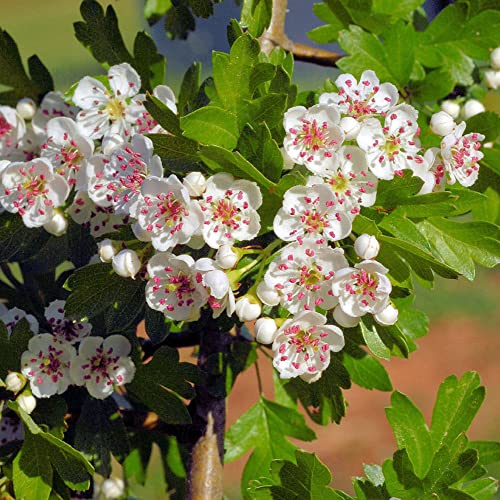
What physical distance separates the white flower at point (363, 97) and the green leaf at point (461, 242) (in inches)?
4.6

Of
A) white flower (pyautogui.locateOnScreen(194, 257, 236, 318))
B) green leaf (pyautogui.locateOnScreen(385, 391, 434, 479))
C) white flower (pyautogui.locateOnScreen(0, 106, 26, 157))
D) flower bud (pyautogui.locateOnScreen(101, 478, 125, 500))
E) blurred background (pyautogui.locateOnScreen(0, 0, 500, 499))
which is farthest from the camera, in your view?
blurred background (pyautogui.locateOnScreen(0, 0, 500, 499))

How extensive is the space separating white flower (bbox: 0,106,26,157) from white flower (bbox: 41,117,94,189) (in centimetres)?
7

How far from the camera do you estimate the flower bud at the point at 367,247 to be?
0.65 metres

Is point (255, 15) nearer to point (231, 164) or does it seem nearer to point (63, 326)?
point (231, 164)

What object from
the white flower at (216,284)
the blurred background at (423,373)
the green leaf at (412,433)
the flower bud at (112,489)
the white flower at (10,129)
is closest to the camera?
the white flower at (216,284)

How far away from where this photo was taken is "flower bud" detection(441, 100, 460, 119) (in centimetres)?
93

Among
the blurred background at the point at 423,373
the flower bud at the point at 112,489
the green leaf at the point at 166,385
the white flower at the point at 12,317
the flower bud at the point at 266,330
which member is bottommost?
the blurred background at the point at 423,373

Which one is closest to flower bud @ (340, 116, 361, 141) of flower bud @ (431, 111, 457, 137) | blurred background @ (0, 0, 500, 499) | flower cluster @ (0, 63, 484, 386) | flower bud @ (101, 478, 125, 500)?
flower cluster @ (0, 63, 484, 386)

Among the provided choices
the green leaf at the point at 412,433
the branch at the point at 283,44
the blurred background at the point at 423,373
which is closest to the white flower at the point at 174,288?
the green leaf at the point at 412,433

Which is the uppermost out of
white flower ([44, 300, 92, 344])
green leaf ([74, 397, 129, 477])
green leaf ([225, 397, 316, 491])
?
white flower ([44, 300, 92, 344])

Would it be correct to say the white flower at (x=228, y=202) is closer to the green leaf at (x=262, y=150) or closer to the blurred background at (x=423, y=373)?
the green leaf at (x=262, y=150)

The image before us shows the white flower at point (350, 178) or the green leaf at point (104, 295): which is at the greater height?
the white flower at point (350, 178)

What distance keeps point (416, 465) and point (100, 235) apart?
0.36 m

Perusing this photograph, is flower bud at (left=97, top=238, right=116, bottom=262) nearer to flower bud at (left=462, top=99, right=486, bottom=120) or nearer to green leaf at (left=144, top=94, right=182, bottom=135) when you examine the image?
green leaf at (left=144, top=94, right=182, bottom=135)
